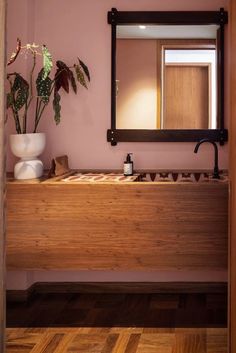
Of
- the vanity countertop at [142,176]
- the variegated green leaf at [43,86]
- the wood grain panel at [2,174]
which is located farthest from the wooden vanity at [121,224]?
the wood grain panel at [2,174]

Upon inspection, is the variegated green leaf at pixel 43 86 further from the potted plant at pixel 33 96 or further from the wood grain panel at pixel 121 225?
the wood grain panel at pixel 121 225

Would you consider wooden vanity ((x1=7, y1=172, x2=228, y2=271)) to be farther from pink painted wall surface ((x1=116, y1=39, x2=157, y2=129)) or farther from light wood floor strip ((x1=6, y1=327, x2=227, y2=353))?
pink painted wall surface ((x1=116, y1=39, x2=157, y2=129))

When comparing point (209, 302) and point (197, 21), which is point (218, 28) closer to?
point (197, 21)

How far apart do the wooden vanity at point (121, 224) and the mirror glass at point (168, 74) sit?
0.73 metres

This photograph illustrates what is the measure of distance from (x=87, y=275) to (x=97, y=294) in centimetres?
14

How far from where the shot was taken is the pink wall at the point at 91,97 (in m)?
3.69

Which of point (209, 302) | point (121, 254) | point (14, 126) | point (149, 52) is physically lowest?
point (209, 302)

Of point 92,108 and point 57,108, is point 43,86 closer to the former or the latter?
point 57,108

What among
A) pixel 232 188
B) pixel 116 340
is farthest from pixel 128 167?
pixel 232 188

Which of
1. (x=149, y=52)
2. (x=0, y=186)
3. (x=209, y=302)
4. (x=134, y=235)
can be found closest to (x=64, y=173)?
(x=134, y=235)

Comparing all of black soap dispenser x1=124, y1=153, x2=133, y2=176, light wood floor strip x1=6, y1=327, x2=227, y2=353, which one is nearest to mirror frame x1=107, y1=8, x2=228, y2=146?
black soap dispenser x1=124, y1=153, x2=133, y2=176

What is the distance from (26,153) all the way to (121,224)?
2.33 feet

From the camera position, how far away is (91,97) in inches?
147

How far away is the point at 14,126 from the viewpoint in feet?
11.8
